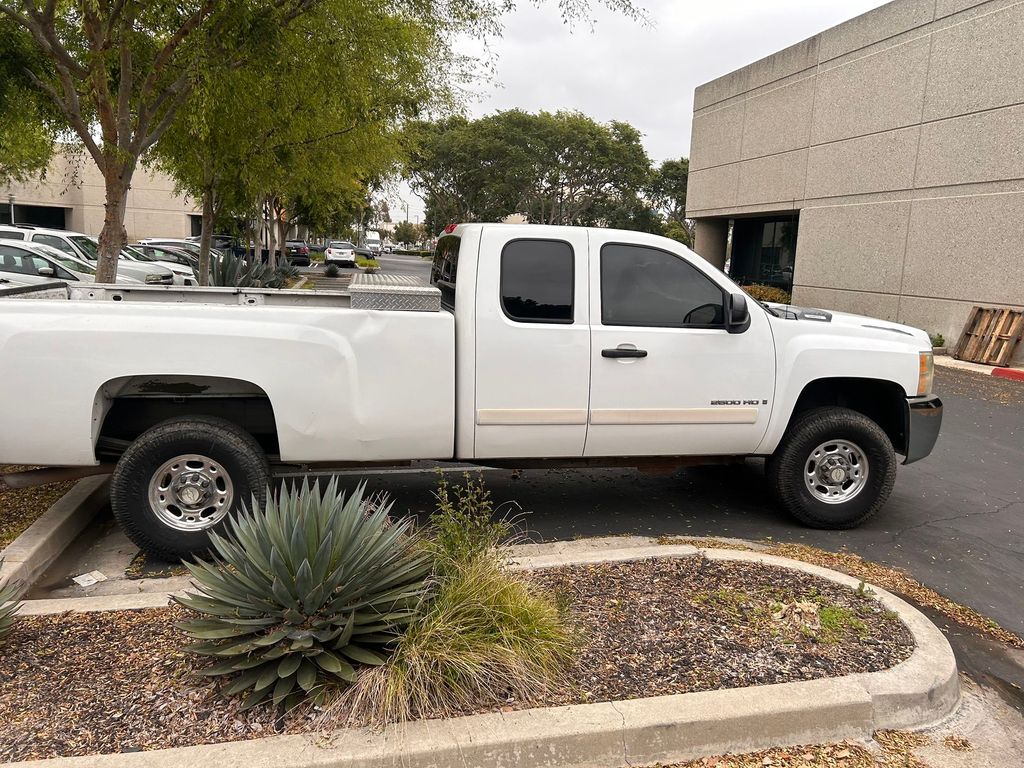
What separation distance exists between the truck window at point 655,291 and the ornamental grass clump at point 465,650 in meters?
2.19

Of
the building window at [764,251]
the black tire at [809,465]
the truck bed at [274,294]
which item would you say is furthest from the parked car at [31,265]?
the building window at [764,251]

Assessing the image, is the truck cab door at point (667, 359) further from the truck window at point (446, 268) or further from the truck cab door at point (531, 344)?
the truck window at point (446, 268)

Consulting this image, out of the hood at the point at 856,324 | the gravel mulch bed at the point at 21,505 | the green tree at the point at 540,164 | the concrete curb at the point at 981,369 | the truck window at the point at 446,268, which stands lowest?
the concrete curb at the point at 981,369

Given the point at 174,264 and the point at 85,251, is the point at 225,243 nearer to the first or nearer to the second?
the point at 174,264

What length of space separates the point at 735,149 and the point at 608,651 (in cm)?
2249

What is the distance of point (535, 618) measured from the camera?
3330 mm

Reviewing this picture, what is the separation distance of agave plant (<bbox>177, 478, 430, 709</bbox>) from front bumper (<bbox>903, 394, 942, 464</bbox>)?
3.99m

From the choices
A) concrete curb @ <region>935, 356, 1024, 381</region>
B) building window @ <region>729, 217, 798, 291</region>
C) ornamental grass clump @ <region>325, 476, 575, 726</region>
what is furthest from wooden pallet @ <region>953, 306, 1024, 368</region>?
ornamental grass clump @ <region>325, 476, 575, 726</region>

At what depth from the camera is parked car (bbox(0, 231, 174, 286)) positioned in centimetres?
→ 1681

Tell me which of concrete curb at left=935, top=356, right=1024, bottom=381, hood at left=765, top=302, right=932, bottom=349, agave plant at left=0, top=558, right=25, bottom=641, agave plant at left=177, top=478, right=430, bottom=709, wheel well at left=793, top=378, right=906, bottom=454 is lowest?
concrete curb at left=935, top=356, right=1024, bottom=381

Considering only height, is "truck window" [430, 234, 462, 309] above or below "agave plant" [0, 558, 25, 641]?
above

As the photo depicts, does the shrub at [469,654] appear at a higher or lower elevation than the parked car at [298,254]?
lower

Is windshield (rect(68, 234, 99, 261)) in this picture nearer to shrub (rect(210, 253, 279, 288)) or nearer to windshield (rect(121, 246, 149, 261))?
windshield (rect(121, 246, 149, 261))

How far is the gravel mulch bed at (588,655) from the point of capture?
2859 millimetres
